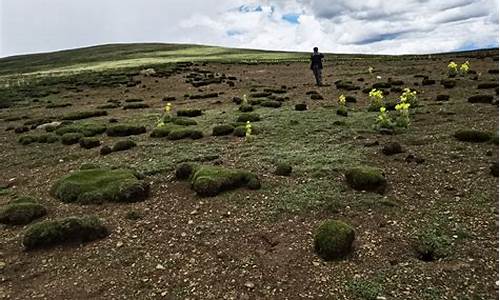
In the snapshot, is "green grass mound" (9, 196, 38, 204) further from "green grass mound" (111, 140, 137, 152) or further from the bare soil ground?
"green grass mound" (111, 140, 137, 152)

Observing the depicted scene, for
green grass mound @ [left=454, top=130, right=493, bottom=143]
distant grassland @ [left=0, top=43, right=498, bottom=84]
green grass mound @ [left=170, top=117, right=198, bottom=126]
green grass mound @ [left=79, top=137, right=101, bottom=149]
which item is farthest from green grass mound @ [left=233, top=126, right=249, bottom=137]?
distant grassland @ [left=0, top=43, right=498, bottom=84]

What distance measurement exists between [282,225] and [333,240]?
77.0 inches

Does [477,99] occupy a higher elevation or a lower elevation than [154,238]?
higher

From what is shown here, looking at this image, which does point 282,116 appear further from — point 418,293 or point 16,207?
point 418,293

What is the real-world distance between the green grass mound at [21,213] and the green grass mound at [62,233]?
1.72 m

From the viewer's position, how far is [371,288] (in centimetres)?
928

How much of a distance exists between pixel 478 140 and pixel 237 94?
86.6 feet

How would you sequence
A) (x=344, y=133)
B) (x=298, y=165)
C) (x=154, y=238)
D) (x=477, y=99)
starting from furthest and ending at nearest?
A: (x=477, y=99)
(x=344, y=133)
(x=298, y=165)
(x=154, y=238)

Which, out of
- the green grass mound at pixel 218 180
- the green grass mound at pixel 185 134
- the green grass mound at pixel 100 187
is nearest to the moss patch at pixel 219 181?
the green grass mound at pixel 218 180

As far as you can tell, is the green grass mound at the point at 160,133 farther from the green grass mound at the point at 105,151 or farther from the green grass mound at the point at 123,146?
the green grass mound at the point at 105,151

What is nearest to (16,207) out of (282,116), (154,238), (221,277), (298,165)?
(154,238)

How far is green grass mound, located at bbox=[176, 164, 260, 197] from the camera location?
47.0 feet

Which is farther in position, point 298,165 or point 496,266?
point 298,165

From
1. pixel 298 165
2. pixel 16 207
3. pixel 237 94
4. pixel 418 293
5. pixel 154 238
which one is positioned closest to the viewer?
pixel 418 293
